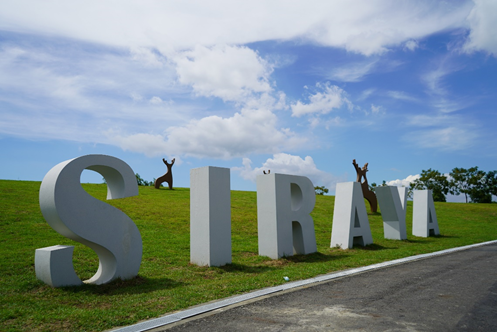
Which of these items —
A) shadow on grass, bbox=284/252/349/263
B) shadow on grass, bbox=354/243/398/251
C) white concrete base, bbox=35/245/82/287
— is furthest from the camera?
shadow on grass, bbox=354/243/398/251

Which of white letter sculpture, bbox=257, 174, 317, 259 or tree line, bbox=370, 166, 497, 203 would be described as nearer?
white letter sculpture, bbox=257, 174, 317, 259

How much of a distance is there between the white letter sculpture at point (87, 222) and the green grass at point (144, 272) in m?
0.38

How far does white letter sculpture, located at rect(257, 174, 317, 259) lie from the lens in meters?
13.4

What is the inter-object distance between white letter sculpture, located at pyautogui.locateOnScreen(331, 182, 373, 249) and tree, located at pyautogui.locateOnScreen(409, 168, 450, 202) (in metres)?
54.2

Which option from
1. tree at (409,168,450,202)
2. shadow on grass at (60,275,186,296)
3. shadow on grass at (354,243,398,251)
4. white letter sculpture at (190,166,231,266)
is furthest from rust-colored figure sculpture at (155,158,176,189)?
tree at (409,168,450,202)

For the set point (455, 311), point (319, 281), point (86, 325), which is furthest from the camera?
point (319, 281)

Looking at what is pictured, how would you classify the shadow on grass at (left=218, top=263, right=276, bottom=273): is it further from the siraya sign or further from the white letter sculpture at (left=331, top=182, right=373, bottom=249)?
the white letter sculpture at (left=331, top=182, right=373, bottom=249)

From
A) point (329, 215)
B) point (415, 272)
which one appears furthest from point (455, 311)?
point (329, 215)

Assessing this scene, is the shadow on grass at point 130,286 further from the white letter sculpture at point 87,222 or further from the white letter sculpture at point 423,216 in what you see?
the white letter sculpture at point 423,216

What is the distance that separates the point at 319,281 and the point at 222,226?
3.87 metres

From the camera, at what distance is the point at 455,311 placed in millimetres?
6621

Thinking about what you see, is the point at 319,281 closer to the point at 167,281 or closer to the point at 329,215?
the point at 167,281

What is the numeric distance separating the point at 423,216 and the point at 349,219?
1051 cm

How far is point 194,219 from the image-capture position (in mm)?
12023
